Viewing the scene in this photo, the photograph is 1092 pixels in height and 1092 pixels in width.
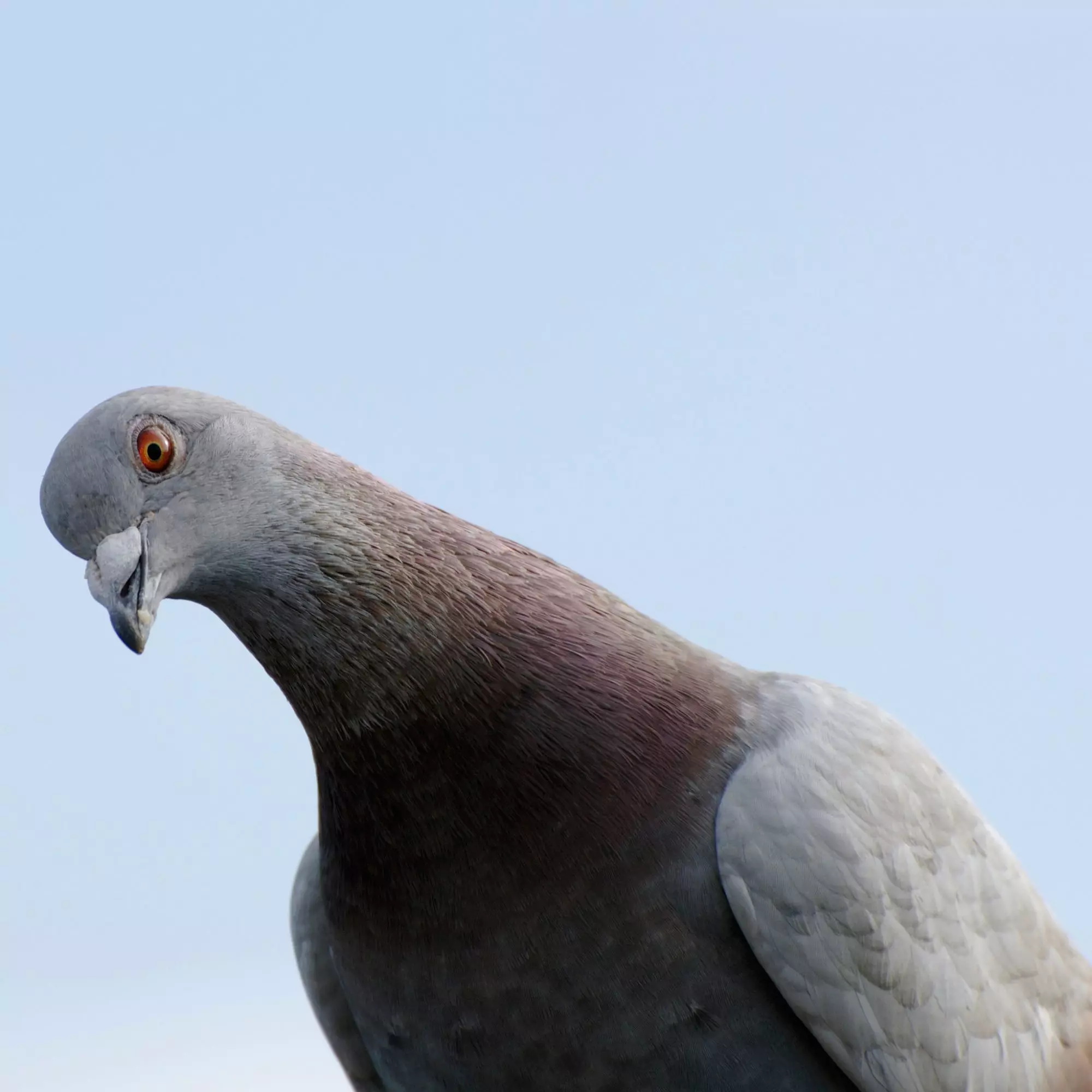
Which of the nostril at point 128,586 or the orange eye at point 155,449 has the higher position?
the orange eye at point 155,449

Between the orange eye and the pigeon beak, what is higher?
the orange eye

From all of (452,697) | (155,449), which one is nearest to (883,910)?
(452,697)

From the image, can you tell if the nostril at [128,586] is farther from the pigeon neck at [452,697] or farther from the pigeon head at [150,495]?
the pigeon neck at [452,697]

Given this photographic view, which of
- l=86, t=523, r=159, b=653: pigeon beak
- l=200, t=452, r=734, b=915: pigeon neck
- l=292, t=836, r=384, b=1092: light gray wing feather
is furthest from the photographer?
l=292, t=836, r=384, b=1092: light gray wing feather

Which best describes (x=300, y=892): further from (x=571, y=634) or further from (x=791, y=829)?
(x=791, y=829)

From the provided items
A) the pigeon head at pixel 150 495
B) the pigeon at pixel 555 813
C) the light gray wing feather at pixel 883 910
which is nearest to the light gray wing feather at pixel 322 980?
the pigeon at pixel 555 813

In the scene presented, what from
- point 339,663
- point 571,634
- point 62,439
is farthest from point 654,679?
point 62,439

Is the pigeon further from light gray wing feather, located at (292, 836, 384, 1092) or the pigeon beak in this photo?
light gray wing feather, located at (292, 836, 384, 1092)

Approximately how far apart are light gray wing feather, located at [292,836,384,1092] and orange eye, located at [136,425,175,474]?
1.49 meters

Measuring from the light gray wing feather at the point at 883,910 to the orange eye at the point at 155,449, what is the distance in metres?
1.51

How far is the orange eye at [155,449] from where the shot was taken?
129 inches

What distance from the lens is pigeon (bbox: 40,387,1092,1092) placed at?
3354mm

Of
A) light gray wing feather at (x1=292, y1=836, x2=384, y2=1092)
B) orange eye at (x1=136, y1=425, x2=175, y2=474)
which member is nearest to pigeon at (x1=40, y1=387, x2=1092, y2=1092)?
orange eye at (x1=136, y1=425, x2=175, y2=474)

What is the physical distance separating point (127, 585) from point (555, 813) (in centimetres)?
110
